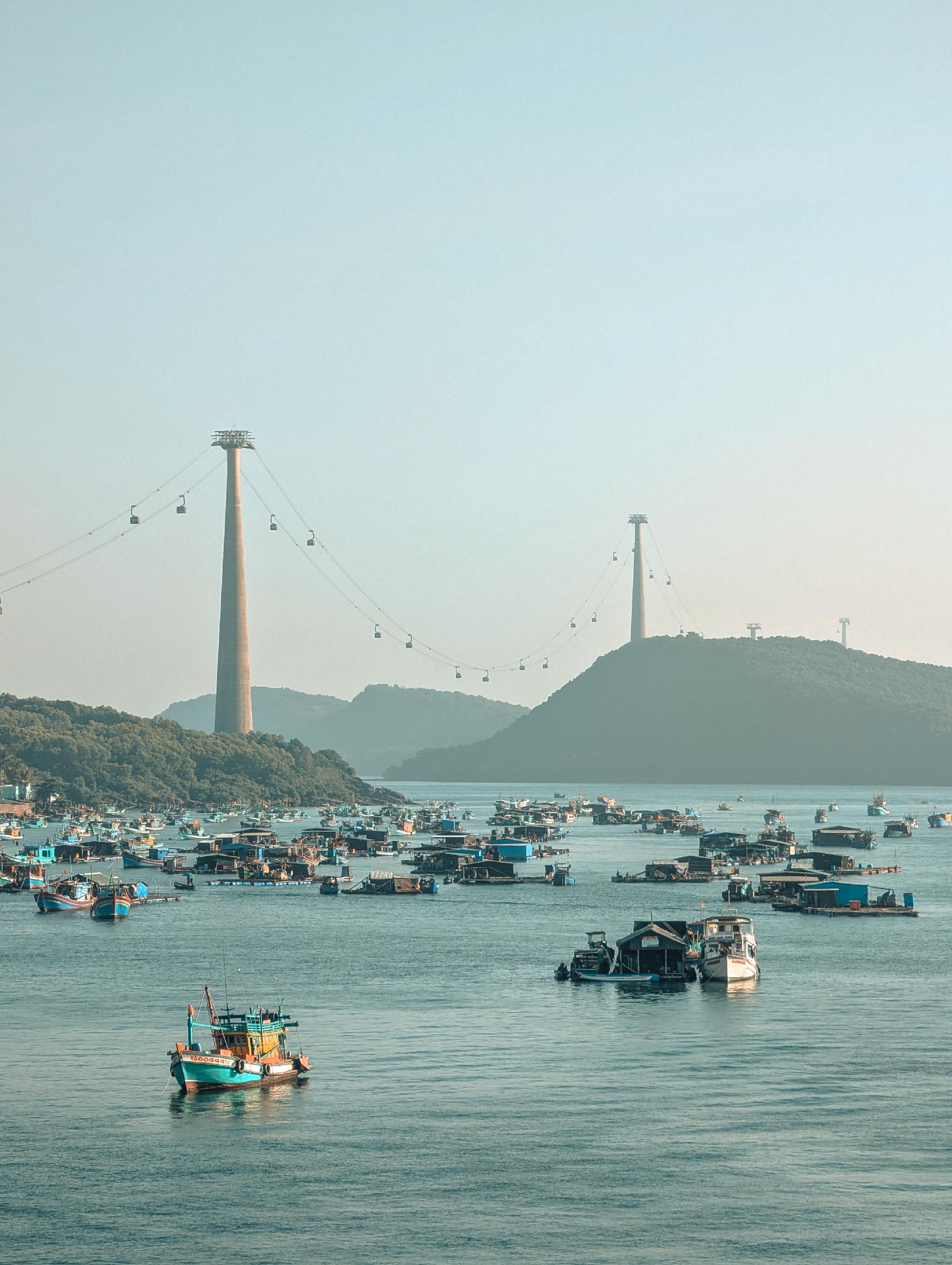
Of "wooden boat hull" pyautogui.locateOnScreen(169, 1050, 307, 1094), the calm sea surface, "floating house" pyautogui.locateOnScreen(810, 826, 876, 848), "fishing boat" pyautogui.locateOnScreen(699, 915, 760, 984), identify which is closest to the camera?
the calm sea surface

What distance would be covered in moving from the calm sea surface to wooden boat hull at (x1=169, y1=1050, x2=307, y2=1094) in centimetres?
95

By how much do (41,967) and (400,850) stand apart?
328 ft

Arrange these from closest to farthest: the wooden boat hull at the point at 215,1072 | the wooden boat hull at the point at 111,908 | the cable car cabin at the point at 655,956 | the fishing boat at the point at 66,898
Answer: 1. the wooden boat hull at the point at 215,1072
2. the cable car cabin at the point at 655,956
3. the wooden boat hull at the point at 111,908
4. the fishing boat at the point at 66,898

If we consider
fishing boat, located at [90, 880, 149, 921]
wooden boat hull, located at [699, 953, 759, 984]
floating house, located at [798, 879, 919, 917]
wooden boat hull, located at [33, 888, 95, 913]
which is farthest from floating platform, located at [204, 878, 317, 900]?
wooden boat hull, located at [699, 953, 759, 984]

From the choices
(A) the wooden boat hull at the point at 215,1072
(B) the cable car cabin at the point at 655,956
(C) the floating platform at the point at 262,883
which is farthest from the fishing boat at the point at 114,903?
(A) the wooden boat hull at the point at 215,1072

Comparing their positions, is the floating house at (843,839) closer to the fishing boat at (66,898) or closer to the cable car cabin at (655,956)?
the fishing boat at (66,898)

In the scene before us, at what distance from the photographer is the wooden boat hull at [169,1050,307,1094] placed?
185 ft

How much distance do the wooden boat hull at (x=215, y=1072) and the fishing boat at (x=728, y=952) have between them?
1132 inches

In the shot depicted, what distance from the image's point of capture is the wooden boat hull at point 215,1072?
185 ft

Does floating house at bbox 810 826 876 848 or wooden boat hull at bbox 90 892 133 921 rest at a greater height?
floating house at bbox 810 826 876 848

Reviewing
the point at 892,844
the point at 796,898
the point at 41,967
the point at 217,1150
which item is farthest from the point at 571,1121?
the point at 892,844

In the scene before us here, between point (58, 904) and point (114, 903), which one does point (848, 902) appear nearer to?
point (114, 903)

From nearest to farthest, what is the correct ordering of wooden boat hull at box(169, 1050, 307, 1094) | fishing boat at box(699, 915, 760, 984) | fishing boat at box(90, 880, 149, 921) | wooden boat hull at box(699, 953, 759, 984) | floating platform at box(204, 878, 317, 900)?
wooden boat hull at box(169, 1050, 307, 1094) < wooden boat hull at box(699, 953, 759, 984) < fishing boat at box(699, 915, 760, 984) < fishing boat at box(90, 880, 149, 921) < floating platform at box(204, 878, 317, 900)

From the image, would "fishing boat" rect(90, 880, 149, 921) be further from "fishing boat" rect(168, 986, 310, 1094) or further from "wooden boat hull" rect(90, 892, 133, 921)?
"fishing boat" rect(168, 986, 310, 1094)
